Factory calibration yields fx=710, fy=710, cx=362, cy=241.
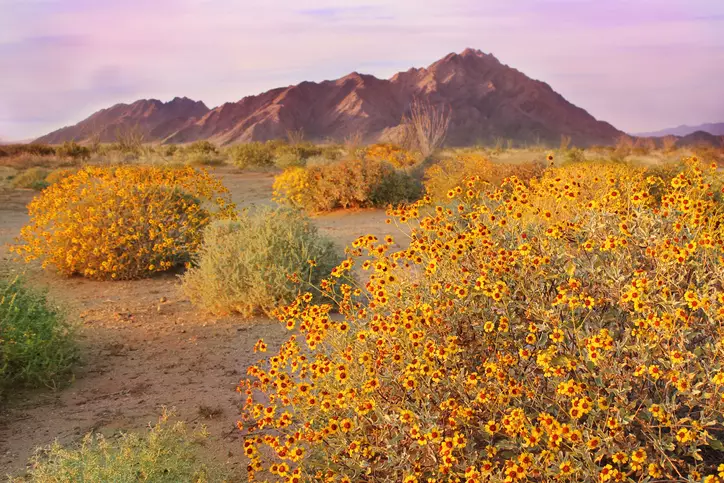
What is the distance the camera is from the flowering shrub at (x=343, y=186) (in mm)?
17266

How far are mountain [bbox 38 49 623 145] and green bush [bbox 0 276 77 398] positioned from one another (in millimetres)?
114035

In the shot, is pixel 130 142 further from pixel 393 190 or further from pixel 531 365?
pixel 531 365

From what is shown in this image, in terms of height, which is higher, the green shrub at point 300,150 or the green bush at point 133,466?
the green shrub at point 300,150

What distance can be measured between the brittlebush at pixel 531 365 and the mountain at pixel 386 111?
4566 inches

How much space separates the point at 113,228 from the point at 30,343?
4.03 metres

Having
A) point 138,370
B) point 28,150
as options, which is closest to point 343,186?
point 138,370

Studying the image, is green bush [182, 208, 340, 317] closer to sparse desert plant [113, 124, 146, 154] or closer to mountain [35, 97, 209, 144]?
sparse desert plant [113, 124, 146, 154]

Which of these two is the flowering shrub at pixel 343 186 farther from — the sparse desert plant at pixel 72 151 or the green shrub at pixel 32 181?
the sparse desert plant at pixel 72 151

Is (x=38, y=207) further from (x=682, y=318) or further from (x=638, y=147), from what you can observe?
(x=638, y=147)

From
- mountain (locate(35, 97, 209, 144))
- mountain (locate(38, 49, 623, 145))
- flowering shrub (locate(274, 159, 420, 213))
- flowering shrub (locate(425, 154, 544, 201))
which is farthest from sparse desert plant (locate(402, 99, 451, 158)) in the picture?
mountain (locate(35, 97, 209, 144))

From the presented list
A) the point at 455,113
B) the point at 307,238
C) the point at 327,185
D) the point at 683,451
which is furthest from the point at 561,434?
the point at 455,113

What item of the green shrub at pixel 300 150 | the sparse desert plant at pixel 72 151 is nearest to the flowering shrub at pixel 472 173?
the green shrub at pixel 300 150

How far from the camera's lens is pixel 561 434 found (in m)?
2.58

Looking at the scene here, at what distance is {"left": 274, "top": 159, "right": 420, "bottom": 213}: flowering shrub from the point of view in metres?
17.3
